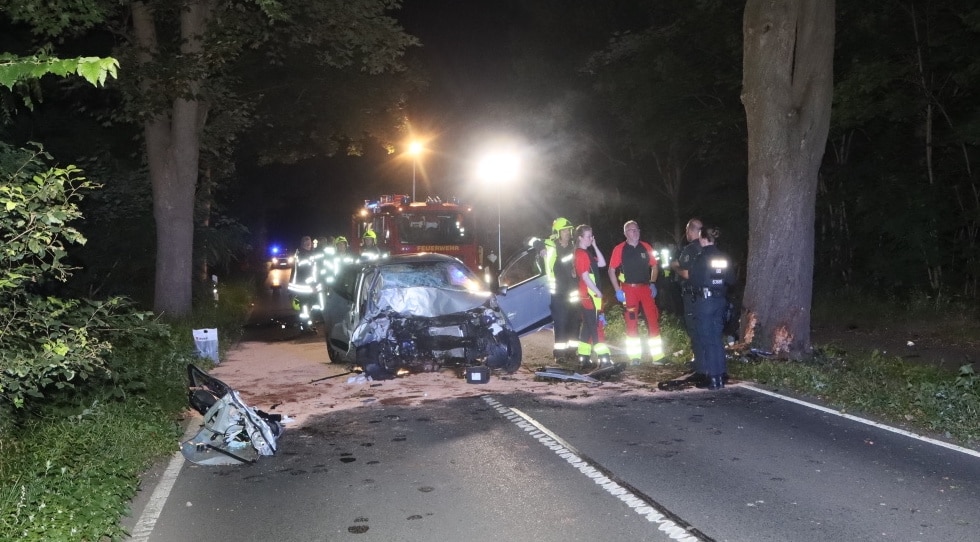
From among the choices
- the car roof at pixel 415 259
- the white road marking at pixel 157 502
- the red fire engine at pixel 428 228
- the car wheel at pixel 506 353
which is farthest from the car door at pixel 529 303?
the red fire engine at pixel 428 228

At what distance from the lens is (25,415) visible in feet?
23.7

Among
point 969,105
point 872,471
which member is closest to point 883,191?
point 969,105

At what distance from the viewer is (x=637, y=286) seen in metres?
11.6

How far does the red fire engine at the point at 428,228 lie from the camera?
20.0m

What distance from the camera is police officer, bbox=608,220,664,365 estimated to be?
11.5 metres

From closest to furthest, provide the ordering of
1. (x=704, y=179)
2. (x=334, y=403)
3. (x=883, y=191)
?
(x=334, y=403)
(x=883, y=191)
(x=704, y=179)

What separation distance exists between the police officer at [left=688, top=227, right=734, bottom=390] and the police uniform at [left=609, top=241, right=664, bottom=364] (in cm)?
164

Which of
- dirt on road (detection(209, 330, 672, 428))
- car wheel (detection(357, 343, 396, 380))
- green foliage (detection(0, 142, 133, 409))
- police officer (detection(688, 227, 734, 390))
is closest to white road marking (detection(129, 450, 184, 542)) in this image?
green foliage (detection(0, 142, 133, 409))

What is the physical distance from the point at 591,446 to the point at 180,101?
11.9 meters

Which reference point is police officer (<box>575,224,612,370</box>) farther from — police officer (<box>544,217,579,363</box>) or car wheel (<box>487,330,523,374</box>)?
car wheel (<box>487,330,523,374</box>)

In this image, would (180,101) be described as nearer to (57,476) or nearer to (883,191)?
(57,476)

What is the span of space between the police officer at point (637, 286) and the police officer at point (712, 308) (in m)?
1.64

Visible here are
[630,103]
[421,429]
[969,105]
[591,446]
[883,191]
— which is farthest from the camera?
[630,103]

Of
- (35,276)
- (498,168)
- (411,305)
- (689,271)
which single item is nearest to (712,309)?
(689,271)
